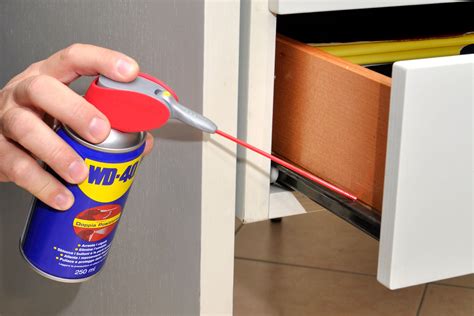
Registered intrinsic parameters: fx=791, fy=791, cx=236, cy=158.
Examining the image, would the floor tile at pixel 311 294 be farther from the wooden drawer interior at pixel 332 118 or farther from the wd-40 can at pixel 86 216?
the wd-40 can at pixel 86 216

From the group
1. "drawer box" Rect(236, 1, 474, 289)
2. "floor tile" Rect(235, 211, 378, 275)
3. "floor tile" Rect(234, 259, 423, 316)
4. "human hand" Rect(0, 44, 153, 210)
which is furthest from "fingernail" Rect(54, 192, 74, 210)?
"floor tile" Rect(235, 211, 378, 275)

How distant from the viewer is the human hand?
514mm

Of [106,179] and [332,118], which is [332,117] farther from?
A: [106,179]

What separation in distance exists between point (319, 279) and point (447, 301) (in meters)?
0.22

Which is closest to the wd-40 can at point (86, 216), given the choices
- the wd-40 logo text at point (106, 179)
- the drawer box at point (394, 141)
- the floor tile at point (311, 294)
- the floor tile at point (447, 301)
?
the wd-40 logo text at point (106, 179)

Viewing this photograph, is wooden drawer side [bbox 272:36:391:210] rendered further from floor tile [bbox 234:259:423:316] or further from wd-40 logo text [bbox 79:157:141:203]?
floor tile [bbox 234:259:423:316]

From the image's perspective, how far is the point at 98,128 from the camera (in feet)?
1.67

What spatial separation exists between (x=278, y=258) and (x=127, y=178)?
2.99ft

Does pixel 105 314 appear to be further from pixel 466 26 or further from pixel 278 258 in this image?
pixel 278 258

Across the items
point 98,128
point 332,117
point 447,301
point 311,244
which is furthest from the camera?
point 311,244

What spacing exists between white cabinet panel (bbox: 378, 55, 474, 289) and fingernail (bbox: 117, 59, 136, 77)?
0.56 ft

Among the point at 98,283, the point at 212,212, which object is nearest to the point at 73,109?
the point at 212,212

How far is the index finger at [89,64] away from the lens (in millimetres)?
512

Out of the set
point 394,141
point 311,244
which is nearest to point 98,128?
point 394,141
